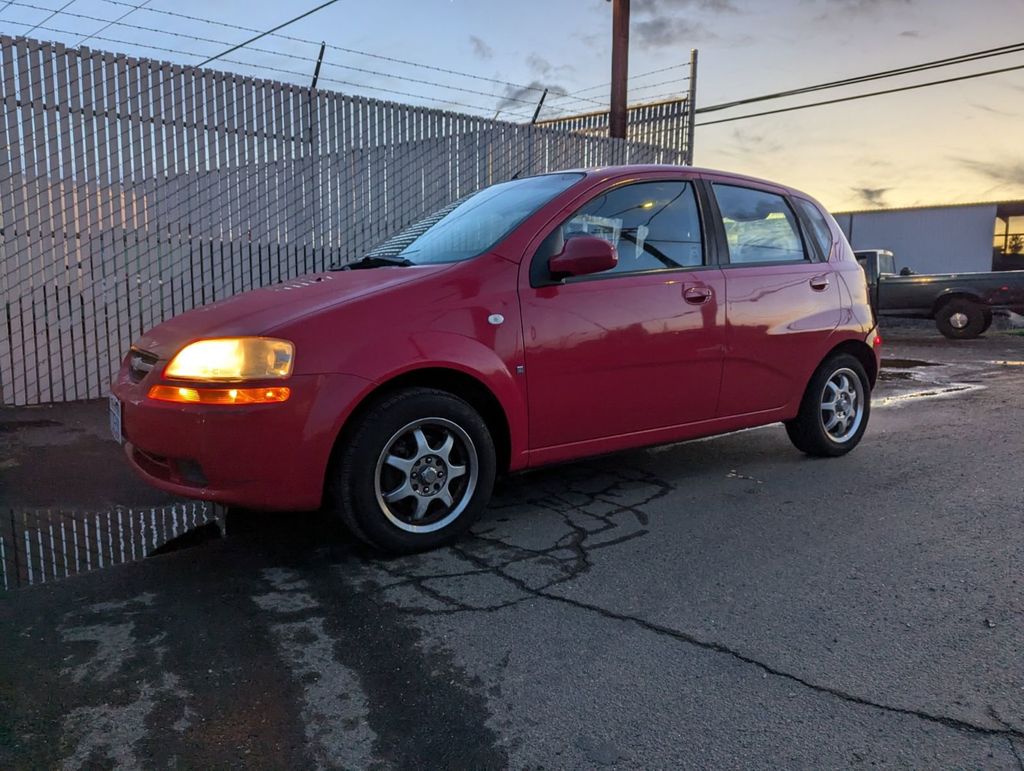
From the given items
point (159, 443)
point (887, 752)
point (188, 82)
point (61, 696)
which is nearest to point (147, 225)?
point (188, 82)

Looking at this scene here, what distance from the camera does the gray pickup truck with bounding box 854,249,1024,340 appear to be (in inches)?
606

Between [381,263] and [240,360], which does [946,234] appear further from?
[240,360]

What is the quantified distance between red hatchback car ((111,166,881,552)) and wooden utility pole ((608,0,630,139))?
8.03 meters

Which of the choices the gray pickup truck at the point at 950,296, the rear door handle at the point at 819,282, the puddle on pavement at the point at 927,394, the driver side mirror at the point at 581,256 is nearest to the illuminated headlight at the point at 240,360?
the driver side mirror at the point at 581,256

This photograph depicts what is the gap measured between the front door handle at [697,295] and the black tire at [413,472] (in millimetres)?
1371

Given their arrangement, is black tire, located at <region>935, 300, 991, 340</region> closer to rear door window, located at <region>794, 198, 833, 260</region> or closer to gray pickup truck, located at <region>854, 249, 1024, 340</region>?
gray pickup truck, located at <region>854, 249, 1024, 340</region>

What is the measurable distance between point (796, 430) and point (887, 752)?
10.8 ft

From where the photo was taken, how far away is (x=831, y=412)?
518 cm

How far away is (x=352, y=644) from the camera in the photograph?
2676 mm

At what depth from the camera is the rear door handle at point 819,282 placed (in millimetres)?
4875

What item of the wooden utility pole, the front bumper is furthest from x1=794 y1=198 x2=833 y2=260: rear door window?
the wooden utility pole

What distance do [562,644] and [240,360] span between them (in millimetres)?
1652

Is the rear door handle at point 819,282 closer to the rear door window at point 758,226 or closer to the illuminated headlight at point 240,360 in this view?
the rear door window at point 758,226

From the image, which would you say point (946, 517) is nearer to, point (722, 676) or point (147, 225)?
point (722, 676)
